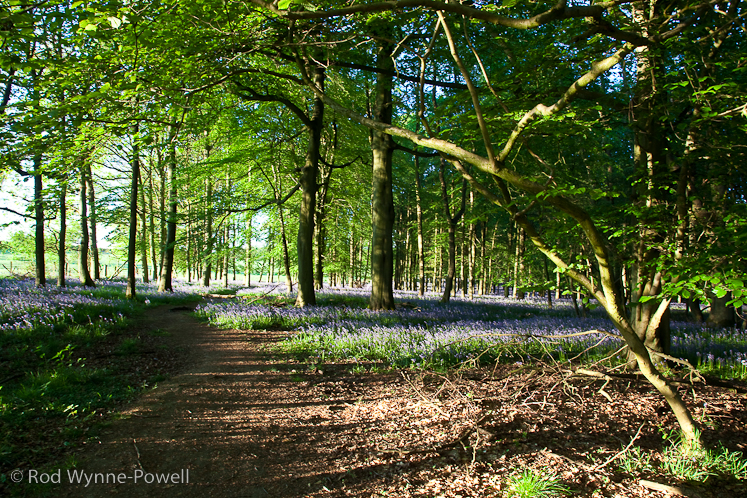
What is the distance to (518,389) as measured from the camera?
4.02 m

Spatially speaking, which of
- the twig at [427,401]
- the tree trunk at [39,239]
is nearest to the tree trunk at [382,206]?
the twig at [427,401]

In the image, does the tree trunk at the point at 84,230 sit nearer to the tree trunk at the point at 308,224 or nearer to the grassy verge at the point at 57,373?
the grassy verge at the point at 57,373

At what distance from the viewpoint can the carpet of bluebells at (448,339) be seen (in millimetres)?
5191

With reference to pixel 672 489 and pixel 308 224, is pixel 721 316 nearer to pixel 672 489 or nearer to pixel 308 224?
pixel 672 489

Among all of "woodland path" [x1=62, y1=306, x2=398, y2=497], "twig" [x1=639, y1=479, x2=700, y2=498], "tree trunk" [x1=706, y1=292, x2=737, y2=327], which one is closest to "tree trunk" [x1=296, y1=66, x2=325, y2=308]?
"woodland path" [x1=62, y1=306, x2=398, y2=497]

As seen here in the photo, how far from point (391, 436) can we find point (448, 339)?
289 centimetres

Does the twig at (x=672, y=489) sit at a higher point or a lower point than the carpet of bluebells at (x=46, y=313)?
lower

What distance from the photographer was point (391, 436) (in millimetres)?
3479

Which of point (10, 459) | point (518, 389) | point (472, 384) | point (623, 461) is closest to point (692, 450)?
point (623, 461)

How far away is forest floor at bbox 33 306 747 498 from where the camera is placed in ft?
9.03

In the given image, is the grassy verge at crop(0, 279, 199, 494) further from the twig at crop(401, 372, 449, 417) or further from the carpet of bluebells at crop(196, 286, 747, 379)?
the twig at crop(401, 372, 449, 417)

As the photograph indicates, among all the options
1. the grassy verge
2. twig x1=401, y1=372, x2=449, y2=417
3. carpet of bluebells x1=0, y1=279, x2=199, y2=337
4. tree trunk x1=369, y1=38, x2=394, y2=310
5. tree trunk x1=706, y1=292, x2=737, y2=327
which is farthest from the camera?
tree trunk x1=369, y1=38, x2=394, y2=310

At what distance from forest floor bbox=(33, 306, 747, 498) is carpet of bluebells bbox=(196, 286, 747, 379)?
1.94 ft

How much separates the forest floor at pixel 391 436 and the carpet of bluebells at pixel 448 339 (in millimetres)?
592
